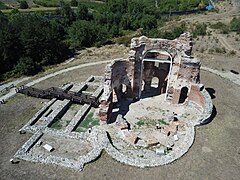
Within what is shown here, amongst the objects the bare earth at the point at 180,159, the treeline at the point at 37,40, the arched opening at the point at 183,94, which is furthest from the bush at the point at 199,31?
the arched opening at the point at 183,94

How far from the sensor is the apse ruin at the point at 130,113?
85.6 feet

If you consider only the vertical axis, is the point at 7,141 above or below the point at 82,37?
below

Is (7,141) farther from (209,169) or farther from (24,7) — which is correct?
(24,7)

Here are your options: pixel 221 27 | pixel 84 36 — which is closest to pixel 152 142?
pixel 84 36

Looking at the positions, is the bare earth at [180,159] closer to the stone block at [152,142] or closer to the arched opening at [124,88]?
the stone block at [152,142]

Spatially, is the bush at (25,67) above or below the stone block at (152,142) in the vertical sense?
above

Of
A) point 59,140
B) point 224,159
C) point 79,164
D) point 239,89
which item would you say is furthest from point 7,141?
point 239,89

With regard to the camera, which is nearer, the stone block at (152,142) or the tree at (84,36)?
the stone block at (152,142)

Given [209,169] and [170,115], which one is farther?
[170,115]

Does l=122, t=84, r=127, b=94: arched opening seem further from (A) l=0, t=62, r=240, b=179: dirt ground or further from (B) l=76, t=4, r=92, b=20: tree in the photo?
(B) l=76, t=4, r=92, b=20: tree

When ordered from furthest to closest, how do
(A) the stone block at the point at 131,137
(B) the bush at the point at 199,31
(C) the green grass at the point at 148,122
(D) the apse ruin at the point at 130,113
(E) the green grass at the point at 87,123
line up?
(B) the bush at the point at 199,31
(C) the green grass at the point at 148,122
(E) the green grass at the point at 87,123
(A) the stone block at the point at 131,137
(D) the apse ruin at the point at 130,113

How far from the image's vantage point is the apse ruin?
2609cm

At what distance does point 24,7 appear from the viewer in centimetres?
8731

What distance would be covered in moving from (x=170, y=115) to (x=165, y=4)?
63.6m
